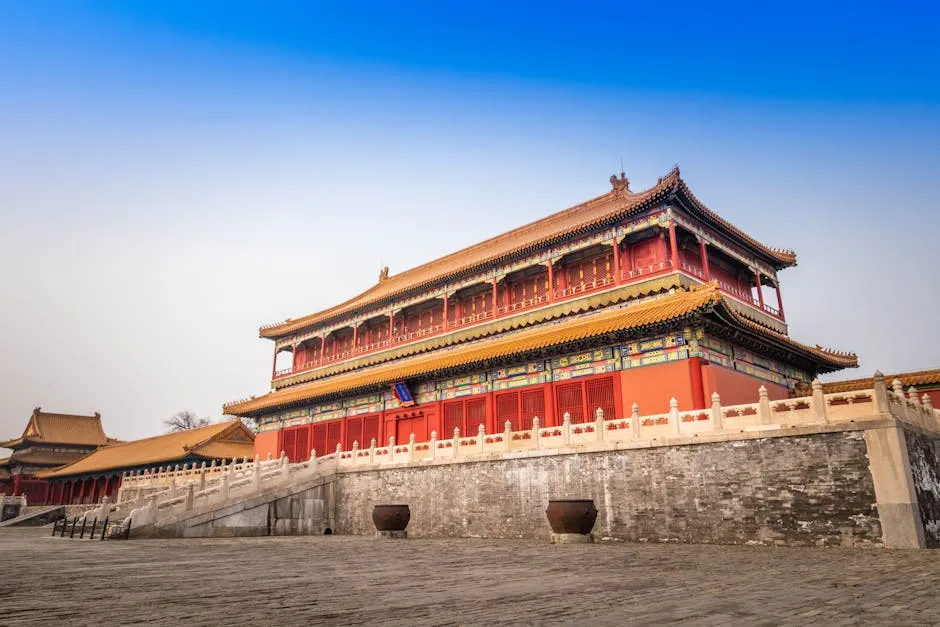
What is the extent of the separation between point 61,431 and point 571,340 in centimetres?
4858

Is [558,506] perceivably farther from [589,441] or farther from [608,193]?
[608,193]

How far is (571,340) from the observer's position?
773 inches

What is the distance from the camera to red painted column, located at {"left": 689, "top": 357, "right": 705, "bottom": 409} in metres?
17.8

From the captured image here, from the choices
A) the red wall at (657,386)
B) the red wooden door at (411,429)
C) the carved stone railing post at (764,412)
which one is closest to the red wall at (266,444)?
Result: the red wooden door at (411,429)

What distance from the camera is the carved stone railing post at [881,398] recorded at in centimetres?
1253

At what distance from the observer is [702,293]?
58.7ft

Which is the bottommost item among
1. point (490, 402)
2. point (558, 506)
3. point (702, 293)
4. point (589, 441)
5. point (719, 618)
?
point (719, 618)

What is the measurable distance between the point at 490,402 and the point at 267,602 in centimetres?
1730

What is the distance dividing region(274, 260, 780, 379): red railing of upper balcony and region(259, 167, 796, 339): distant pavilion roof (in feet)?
5.88

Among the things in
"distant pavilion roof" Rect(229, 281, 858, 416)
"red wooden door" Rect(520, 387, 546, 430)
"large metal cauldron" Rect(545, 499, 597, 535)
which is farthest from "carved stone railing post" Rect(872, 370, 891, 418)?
"red wooden door" Rect(520, 387, 546, 430)

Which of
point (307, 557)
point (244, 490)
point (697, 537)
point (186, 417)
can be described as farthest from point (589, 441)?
point (186, 417)

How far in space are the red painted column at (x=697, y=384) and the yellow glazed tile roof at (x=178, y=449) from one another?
26.5m

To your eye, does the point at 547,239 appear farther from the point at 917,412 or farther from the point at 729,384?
the point at 917,412

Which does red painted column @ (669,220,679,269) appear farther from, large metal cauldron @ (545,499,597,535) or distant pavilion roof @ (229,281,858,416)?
large metal cauldron @ (545,499,597,535)
